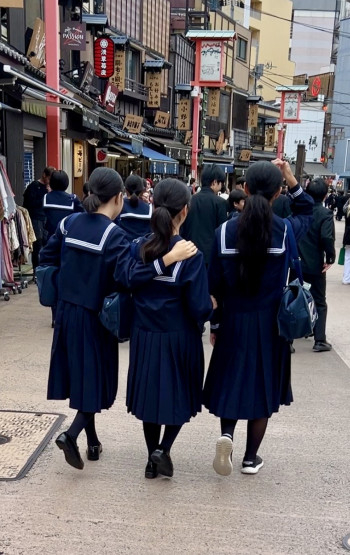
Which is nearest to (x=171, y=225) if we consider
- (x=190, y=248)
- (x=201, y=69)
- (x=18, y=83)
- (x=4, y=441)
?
(x=190, y=248)

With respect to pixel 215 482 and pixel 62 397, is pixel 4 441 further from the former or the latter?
pixel 215 482

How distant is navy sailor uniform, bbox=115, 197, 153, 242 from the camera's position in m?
5.75

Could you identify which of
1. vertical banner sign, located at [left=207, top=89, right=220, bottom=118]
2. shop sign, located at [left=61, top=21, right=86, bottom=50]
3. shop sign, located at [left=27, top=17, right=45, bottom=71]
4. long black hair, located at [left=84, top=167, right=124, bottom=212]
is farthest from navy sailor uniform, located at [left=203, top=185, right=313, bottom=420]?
vertical banner sign, located at [left=207, top=89, right=220, bottom=118]

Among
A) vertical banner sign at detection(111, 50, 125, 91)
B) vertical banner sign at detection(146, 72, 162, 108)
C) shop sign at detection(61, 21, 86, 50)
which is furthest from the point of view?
vertical banner sign at detection(146, 72, 162, 108)

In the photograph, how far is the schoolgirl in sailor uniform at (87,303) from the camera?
9.89 feet

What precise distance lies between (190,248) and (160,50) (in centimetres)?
2318

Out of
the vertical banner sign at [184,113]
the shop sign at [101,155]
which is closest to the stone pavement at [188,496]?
the shop sign at [101,155]

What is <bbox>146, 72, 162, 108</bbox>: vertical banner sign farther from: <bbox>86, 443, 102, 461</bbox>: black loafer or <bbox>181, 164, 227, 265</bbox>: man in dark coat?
<bbox>86, 443, 102, 461</bbox>: black loafer

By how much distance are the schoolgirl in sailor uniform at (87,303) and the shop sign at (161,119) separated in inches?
803

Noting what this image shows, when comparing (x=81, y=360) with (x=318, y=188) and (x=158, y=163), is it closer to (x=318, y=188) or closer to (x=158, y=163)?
(x=318, y=188)

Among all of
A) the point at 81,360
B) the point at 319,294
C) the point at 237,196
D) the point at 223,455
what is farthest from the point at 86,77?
the point at 223,455

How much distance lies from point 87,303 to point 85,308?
0.11 feet

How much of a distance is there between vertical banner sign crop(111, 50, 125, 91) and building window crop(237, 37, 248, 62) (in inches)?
878

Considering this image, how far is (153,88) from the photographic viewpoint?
21.9 metres
